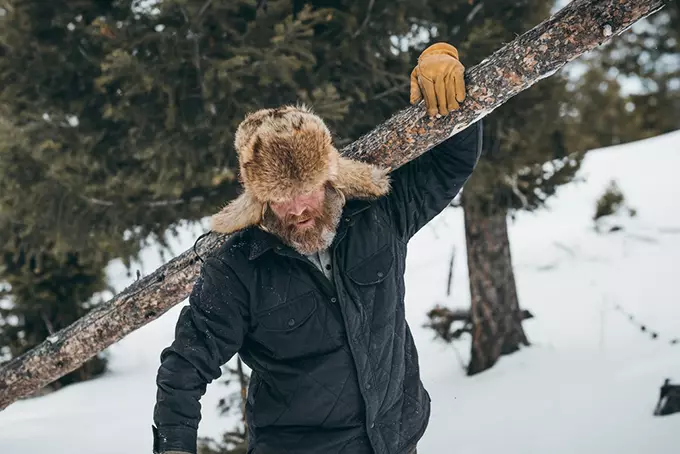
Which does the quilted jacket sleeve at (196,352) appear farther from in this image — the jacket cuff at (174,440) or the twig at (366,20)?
the twig at (366,20)

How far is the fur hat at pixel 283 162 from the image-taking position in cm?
244

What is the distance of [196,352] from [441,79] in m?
1.46

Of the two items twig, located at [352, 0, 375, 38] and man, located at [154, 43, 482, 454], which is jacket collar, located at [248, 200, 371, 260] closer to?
man, located at [154, 43, 482, 454]

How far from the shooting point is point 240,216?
2646 mm

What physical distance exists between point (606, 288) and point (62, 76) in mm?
7340

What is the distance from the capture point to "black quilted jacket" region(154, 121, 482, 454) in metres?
2.46

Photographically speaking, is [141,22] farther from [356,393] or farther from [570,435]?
[570,435]

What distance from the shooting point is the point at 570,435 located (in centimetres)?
502

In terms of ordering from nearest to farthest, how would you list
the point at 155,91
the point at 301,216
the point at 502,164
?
the point at 301,216, the point at 155,91, the point at 502,164

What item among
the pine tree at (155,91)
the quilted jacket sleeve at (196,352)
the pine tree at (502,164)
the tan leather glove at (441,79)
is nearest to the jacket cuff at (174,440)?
the quilted jacket sleeve at (196,352)

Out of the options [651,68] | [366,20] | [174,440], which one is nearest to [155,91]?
[366,20]

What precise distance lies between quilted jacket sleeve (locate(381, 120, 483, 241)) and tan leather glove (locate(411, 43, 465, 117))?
0.51 feet

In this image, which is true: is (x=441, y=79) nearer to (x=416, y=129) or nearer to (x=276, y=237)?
(x=416, y=129)

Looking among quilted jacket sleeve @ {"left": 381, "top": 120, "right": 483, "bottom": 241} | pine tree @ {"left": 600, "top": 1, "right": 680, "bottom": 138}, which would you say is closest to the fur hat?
quilted jacket sleeve @ {"left": 381, "top": 120, "right": 483, "bottom": 241}
